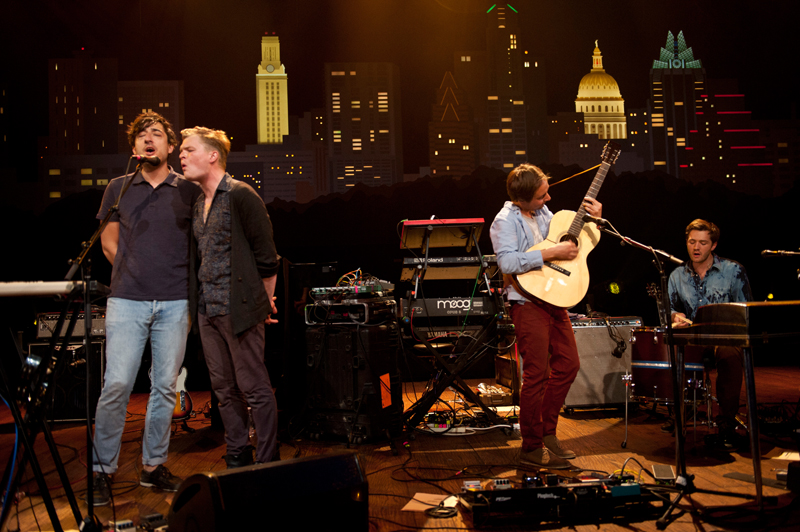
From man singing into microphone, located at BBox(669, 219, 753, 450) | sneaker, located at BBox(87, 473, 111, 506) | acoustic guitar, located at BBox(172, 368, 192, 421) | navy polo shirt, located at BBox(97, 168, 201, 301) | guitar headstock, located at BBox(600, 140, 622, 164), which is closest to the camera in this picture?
sneaker, located at BBox(87, 473, 111, 506)

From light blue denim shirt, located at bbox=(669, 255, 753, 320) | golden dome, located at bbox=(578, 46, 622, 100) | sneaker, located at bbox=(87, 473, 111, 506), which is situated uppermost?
golden dome, located at bbox=(578, 46, 622, 100)

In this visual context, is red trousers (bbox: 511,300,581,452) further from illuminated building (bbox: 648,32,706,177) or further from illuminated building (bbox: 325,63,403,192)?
illuminated building (bbox: 648,32,706,177)

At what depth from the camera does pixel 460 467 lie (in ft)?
9.63

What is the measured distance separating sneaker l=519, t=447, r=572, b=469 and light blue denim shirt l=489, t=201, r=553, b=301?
87 centimetres

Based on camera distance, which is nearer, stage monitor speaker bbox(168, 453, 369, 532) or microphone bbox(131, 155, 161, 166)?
stage monitor speaker bbox(168, 453, 369, 532)

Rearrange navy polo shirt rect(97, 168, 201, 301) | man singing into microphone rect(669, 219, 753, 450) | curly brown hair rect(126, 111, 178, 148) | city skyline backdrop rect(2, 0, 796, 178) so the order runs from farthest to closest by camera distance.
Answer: city skyline backdrop rect(2, 0, 796, 178)
man singing into microphone rect(669, 219, 753, 450)
curly brown hair rect(126, 111, 178, 148)
navy polo shirt rect(97, 168, 201, 301)

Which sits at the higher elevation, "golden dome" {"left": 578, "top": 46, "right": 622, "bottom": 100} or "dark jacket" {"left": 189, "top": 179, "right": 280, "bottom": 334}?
"golden dome" {"left": 578, "top": 46, "right": 622, "bottom": 100}

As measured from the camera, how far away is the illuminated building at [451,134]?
7172 mm

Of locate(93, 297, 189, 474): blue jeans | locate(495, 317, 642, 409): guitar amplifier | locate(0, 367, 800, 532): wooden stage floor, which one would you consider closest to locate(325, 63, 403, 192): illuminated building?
locate(495, 317, 642, 409): guitar amplifier

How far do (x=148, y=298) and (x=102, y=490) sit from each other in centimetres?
94

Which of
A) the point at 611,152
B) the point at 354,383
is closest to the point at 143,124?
the point at 354,383

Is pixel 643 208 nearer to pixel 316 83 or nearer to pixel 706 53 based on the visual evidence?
pixel 706 53

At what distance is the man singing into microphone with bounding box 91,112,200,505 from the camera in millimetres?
2570

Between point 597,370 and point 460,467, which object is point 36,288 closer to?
point 460,467
